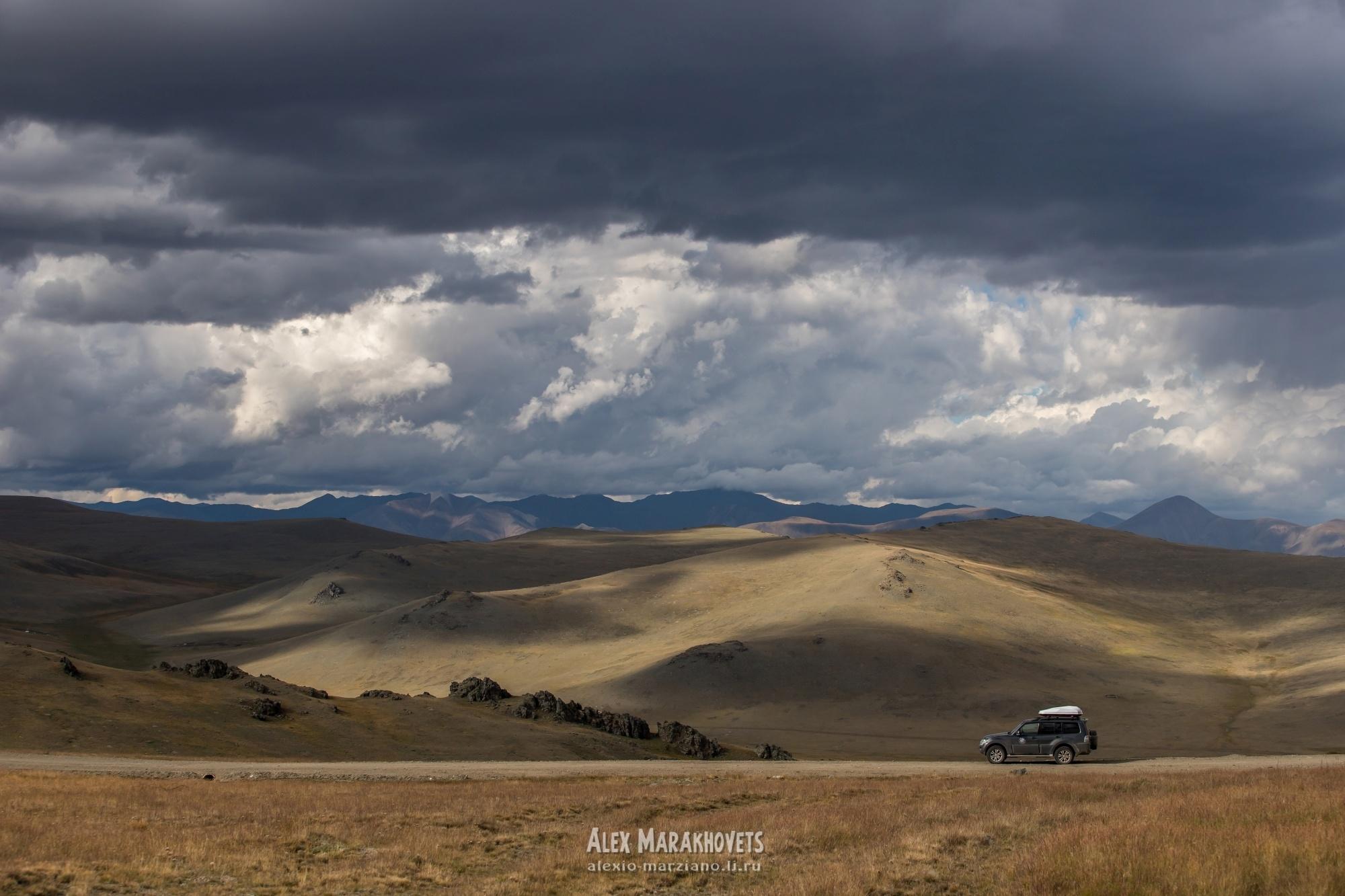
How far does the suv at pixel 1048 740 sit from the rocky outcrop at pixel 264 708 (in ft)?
132

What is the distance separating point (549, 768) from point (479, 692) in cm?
3394

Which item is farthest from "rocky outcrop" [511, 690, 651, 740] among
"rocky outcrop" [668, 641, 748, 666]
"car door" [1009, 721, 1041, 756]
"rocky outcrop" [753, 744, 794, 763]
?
"rocky outcrop" [668, 641, 748, 666]

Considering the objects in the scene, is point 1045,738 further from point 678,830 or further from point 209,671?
point 209,671

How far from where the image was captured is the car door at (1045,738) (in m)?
55.4

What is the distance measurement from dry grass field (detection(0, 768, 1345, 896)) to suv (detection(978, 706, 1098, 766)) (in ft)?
56.6

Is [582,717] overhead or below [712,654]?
below

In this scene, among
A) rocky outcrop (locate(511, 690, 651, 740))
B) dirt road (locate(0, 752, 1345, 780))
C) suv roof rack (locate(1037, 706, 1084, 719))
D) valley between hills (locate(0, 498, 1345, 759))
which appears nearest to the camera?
dirt road (locate(0, 752, 1345, 780))

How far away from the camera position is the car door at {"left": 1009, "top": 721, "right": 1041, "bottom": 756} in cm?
5578

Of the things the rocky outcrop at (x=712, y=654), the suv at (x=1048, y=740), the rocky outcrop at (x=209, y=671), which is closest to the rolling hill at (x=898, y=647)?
the rocky outcrop at (x=712, y=654)

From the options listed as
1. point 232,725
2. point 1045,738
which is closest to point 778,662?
point 1045,738

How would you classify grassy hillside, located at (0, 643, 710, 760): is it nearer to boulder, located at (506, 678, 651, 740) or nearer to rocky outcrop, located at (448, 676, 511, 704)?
boulder, located at (506, 678, 651, 740)

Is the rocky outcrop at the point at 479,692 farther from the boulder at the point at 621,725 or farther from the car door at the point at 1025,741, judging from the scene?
the car door at the point at 1025,741

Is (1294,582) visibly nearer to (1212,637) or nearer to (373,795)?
(1212,637)

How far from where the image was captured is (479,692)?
83000 millimetres
